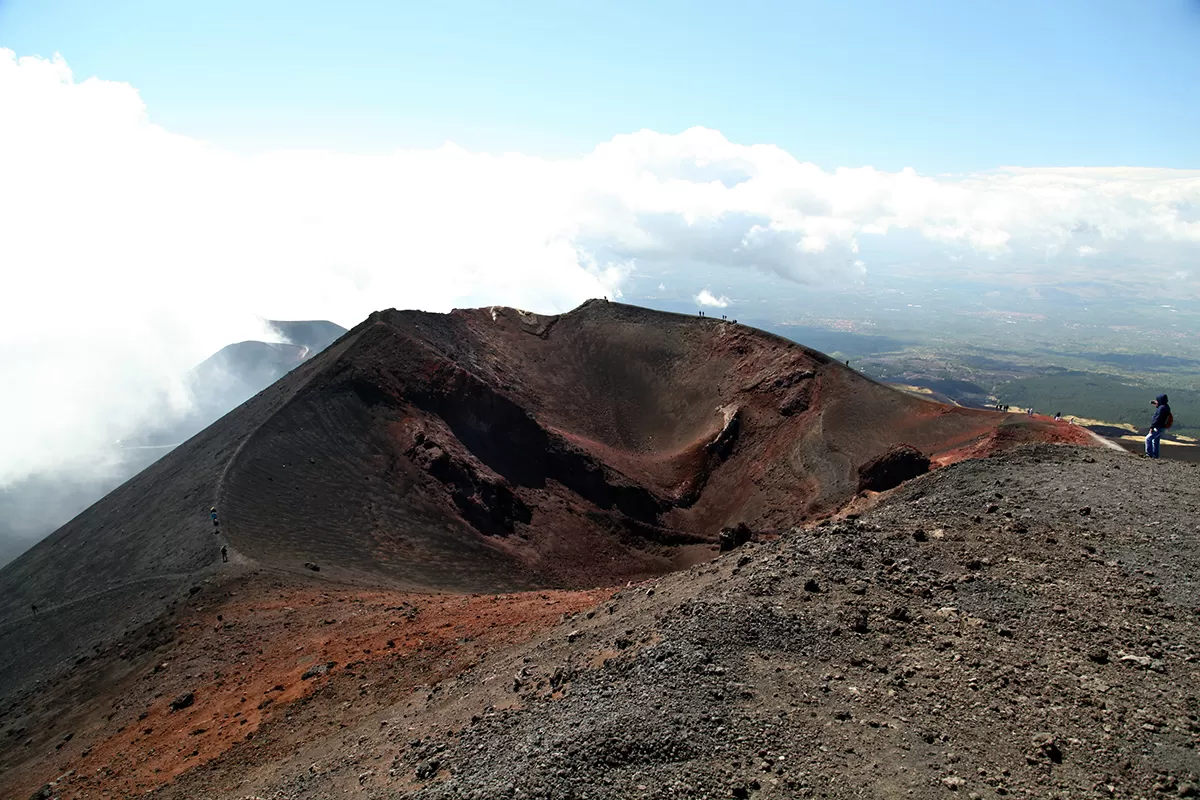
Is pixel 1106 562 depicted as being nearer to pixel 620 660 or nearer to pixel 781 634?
pixel 781 634

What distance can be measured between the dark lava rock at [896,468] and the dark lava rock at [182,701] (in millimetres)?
27649

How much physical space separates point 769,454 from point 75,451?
117 meters

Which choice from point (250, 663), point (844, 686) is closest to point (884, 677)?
point (844, 686)

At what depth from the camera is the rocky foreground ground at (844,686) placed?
9.06 meters

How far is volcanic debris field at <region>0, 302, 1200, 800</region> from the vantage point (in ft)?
31.7

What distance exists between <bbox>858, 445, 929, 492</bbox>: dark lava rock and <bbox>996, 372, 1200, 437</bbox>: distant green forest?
350ft

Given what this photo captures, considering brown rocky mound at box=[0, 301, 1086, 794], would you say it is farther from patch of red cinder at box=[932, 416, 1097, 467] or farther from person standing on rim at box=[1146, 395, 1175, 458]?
person standing on rim at box=[1146, 395, 1175, 458]

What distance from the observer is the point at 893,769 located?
29.3ft

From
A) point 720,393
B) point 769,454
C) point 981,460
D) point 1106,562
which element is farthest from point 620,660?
point 720,393

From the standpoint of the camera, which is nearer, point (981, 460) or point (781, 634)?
point (781, 634)

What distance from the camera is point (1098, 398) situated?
144 meters

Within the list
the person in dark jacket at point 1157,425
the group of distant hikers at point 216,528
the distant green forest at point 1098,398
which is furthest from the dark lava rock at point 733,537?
the distant green forest at point 1098,398

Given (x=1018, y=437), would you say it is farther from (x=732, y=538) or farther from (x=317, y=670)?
(x=317, y=670)

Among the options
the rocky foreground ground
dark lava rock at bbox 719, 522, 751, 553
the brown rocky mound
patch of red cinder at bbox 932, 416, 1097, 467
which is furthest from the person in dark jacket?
dark lava rock at bbox 719, 522, 751, 553
